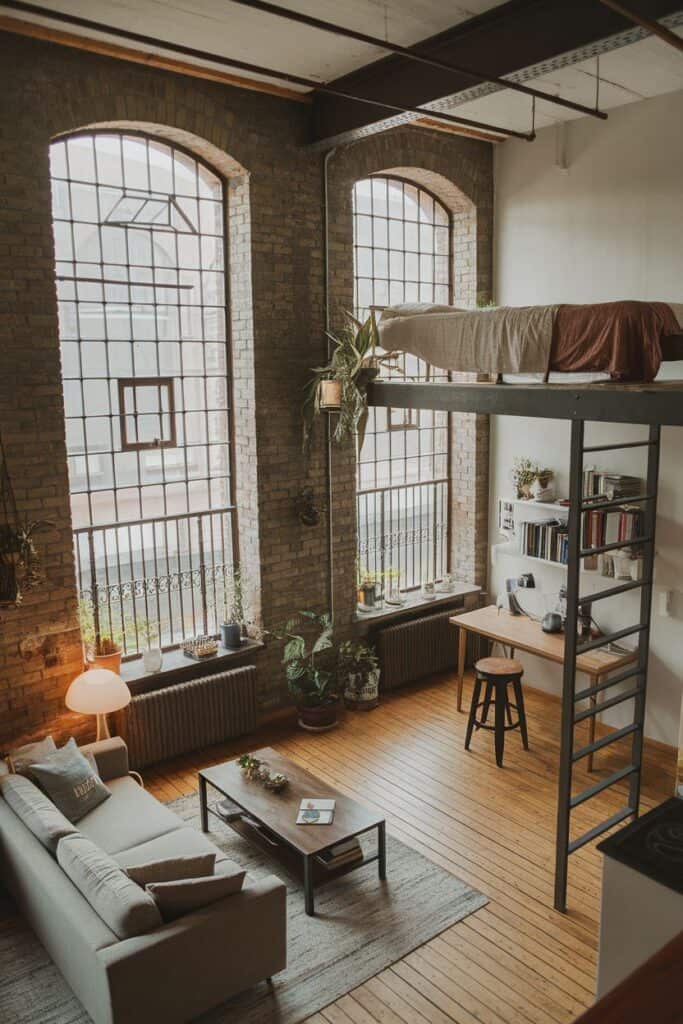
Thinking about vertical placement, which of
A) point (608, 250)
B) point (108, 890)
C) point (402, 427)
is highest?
point (608, 250)

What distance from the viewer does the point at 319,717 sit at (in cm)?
759

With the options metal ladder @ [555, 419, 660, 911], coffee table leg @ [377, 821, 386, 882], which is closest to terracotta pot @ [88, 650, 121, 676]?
coffee table leg @ [377, 821, 386, 882]

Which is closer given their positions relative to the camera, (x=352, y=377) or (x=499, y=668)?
(x=352, y=377)

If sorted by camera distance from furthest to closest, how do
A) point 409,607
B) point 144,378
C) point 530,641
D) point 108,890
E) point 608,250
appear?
point 409,607 → point 608,250 → point 530,641 → point 144,378 → point 108,890

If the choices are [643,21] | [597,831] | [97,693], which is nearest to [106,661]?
[97,693]

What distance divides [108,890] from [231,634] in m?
3.32

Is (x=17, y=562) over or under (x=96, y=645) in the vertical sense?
over

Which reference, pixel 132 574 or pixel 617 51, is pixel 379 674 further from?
pixel 617 51

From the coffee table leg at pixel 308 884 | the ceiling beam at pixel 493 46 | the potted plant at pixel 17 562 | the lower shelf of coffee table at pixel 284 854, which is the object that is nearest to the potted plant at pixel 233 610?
the lower shelf of coffee table at pixel 284 854

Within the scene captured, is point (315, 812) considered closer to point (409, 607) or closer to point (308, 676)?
point (308, 676)

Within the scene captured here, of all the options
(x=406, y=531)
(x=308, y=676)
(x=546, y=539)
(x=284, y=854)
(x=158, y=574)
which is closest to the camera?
(x=284, y=854)

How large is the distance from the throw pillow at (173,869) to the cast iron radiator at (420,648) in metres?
4.00

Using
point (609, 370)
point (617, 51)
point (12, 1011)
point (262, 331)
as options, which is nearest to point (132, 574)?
point (262, 331)

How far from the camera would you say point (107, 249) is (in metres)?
6.68
